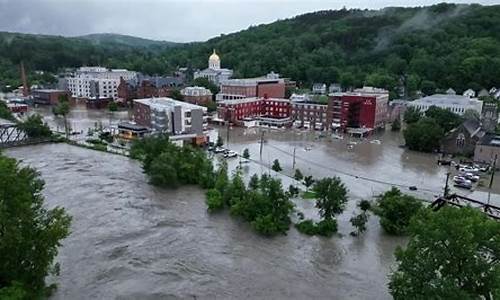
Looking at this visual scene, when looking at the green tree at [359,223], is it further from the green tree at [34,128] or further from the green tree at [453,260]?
the green tree at [34,128]

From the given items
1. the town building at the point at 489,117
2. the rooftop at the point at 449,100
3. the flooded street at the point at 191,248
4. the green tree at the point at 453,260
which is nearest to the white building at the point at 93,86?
the flooded street at the point at 191,248

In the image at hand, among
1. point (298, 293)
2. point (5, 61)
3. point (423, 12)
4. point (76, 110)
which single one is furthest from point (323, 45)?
point (298, 293)

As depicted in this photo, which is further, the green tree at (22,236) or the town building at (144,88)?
the town building at (144,88)

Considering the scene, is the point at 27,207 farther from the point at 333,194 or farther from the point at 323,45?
the point at 323,45

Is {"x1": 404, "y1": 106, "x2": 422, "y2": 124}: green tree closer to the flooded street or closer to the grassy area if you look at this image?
the flooded street

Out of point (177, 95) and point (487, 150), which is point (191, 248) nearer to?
point (487, 150)

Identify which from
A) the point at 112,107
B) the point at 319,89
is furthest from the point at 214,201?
the point at 319,89
